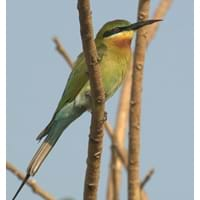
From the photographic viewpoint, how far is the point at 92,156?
1.76m

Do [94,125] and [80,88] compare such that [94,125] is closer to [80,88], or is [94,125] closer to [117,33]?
[80,88]

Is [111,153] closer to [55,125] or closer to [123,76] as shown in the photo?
[55,125]

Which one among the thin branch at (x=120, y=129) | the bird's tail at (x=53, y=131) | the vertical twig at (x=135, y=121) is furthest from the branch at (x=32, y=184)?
the thin branch at (x=120, y=129)

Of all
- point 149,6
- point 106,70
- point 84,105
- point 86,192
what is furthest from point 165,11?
point 86,192

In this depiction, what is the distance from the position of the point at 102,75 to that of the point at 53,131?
338 millimetres

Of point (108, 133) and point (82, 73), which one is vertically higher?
point (82, 73)

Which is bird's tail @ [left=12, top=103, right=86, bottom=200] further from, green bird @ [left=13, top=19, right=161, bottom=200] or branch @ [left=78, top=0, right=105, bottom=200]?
branch @ [left=78, top=0, right=105, bottom=200]

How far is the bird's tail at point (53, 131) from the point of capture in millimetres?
2287

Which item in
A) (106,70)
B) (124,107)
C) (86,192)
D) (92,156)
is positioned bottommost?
(86,192)

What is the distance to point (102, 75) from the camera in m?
2.58

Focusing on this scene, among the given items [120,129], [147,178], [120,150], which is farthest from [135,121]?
[120,129]

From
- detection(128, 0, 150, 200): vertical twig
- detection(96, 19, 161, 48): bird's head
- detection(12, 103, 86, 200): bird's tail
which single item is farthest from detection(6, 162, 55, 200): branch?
detection(96, 19, 161, 48): bird's head

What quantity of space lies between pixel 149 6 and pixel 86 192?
0.90 metres

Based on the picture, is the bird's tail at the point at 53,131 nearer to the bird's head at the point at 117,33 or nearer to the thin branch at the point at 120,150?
the thin branch at the point at 120,150
